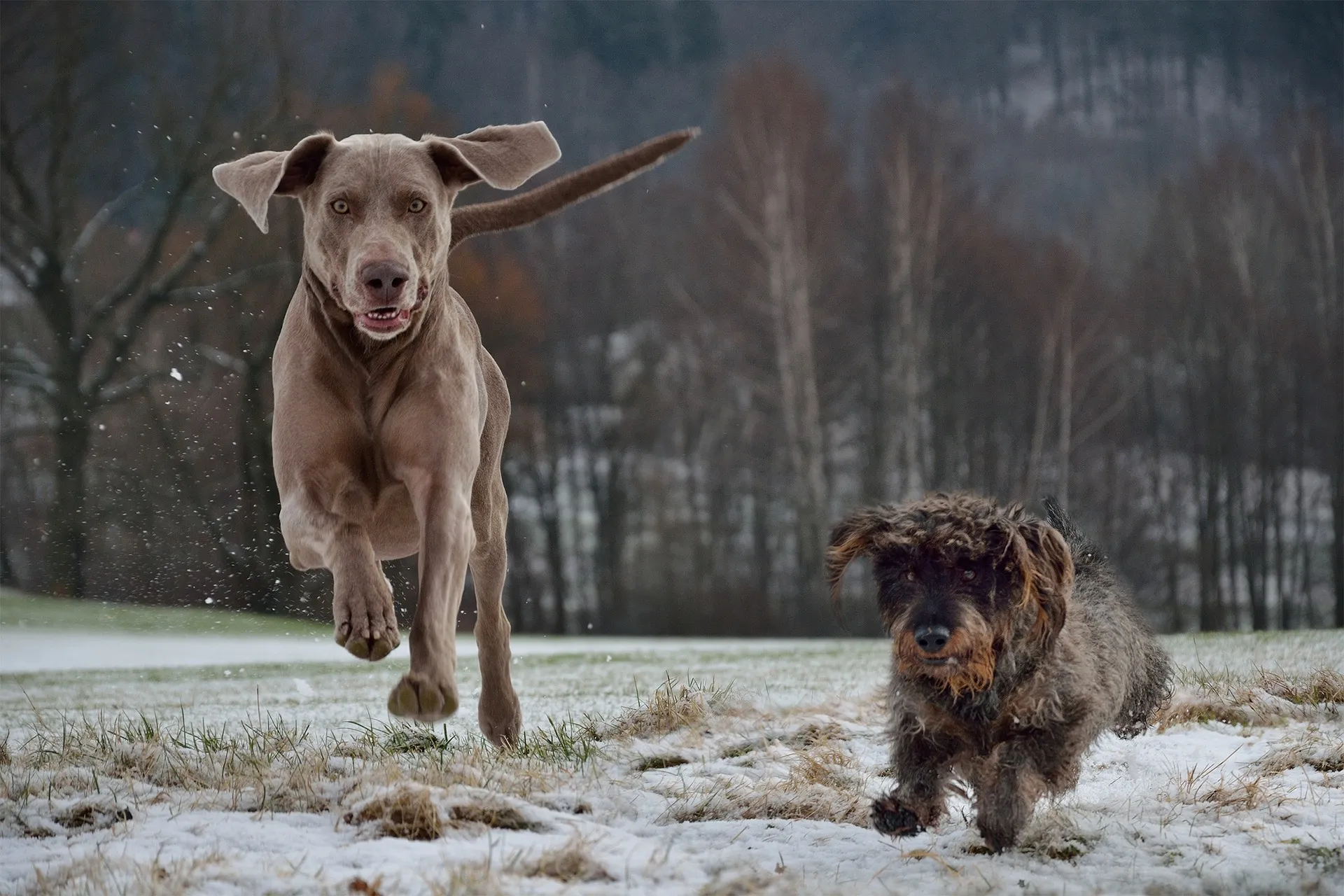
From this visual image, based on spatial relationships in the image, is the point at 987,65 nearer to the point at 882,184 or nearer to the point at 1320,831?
the point at 882,184

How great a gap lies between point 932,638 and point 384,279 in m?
2.09

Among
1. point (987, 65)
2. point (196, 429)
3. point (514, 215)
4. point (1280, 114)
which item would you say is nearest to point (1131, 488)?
point (1280, 114)

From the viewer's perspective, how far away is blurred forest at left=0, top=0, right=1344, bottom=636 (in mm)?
22422

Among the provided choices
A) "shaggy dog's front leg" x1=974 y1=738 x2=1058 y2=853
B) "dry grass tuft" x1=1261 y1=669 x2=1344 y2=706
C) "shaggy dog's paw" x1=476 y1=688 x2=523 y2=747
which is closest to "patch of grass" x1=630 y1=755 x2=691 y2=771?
"shaggy dog's paw" x1=476 y1=688 x2=523 y2=747

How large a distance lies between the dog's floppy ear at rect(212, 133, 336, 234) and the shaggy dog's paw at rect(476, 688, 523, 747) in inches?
81.4

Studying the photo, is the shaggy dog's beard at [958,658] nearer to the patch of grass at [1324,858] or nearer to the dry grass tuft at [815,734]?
the patch of grass at [1324,858]

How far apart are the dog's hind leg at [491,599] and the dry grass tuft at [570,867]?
1.83m

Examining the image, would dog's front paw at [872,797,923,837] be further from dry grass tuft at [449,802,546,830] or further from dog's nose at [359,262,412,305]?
dog's nose at [359,262,412,305]

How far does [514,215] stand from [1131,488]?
25.4m

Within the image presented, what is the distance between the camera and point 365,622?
4.21m

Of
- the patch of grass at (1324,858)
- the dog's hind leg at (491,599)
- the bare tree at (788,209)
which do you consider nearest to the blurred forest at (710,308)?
the bare tree at (788,209)

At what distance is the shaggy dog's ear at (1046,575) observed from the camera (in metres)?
4.59

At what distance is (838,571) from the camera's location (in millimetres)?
4938

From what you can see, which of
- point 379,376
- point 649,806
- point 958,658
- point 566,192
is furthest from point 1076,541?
point 379,376
